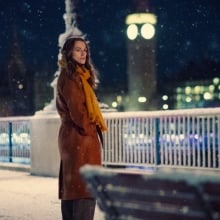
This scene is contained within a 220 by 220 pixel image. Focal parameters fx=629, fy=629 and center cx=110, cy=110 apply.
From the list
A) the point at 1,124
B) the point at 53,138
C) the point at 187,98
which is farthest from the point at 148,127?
the point at 187,98

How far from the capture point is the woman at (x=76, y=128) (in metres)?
5.20

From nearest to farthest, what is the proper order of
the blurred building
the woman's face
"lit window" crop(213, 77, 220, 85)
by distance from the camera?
1. the woman's face
2. the blurred building
3. "lit window" crop(213, 77, 220, 85)

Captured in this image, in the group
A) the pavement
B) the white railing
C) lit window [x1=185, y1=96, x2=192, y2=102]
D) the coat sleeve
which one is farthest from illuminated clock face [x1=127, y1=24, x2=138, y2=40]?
lit window [x1=185, y1=96, x2=192, y2=102]

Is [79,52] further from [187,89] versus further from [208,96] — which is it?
[208,96]

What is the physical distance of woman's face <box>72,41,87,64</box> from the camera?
5.30 m

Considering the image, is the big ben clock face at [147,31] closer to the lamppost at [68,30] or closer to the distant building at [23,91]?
the lamppost at [68,30]

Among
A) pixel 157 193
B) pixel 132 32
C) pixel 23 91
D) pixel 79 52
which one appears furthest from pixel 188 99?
pixel 157 193

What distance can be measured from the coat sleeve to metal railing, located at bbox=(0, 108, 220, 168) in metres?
5.75

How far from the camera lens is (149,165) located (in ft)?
39.3

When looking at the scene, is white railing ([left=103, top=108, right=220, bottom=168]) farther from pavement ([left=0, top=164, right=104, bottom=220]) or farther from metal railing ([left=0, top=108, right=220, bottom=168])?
pavement ([left=0, top=164, right=104, bottom=220])

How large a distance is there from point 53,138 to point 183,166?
3.13 metres

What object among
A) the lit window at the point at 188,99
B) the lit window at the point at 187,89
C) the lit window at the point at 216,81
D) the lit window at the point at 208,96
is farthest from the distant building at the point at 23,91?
the lit window at the point at 208,96

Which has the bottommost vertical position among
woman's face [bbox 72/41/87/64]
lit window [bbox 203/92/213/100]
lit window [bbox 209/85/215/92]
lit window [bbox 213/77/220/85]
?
woman's face [bbox 72/41/87/64]

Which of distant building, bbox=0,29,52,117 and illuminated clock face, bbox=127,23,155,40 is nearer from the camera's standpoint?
illuminated clock face, bbox=127,23,155,40
